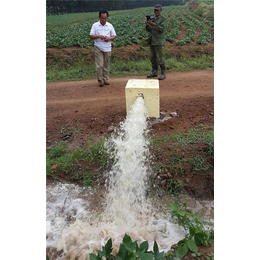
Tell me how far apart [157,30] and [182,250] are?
4927mm

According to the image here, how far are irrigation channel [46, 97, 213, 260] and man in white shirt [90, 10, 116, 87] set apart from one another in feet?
8.77

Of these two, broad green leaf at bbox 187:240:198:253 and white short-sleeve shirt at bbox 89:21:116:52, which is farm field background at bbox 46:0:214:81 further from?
broad green leaf at bbox 187:240:198:253

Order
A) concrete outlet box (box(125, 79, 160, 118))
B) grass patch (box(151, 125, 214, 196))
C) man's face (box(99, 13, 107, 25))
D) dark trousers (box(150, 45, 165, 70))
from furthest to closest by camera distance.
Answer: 1. dark trousers (box(150, 45, 165, 70))
2. man's face (box(99, 13, 107, 25))
3. concrete outlet box (box(125, 79, 160, 118))
4. grass patch (box(151, 125, 214, 196))

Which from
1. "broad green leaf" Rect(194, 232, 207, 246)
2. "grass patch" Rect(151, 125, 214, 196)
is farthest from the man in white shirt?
"broad green leaf" Rect(194, 232, 207, 246)

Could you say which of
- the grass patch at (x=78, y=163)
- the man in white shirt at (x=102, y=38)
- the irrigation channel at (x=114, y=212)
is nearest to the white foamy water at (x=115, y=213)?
the irrigation channel at (x=114, y=212)

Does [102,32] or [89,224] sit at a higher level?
[102,32]

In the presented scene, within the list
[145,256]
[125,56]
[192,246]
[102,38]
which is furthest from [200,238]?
[125,56]

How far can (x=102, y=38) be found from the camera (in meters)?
5.73

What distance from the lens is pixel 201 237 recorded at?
2.47m

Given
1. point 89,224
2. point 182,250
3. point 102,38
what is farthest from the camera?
point 102,38

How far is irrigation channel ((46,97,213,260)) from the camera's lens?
9.15ft

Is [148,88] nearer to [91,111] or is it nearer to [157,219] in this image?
[91,111]

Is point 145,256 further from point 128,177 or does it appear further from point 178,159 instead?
point 178,159

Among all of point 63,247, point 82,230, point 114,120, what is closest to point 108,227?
point 82,230
